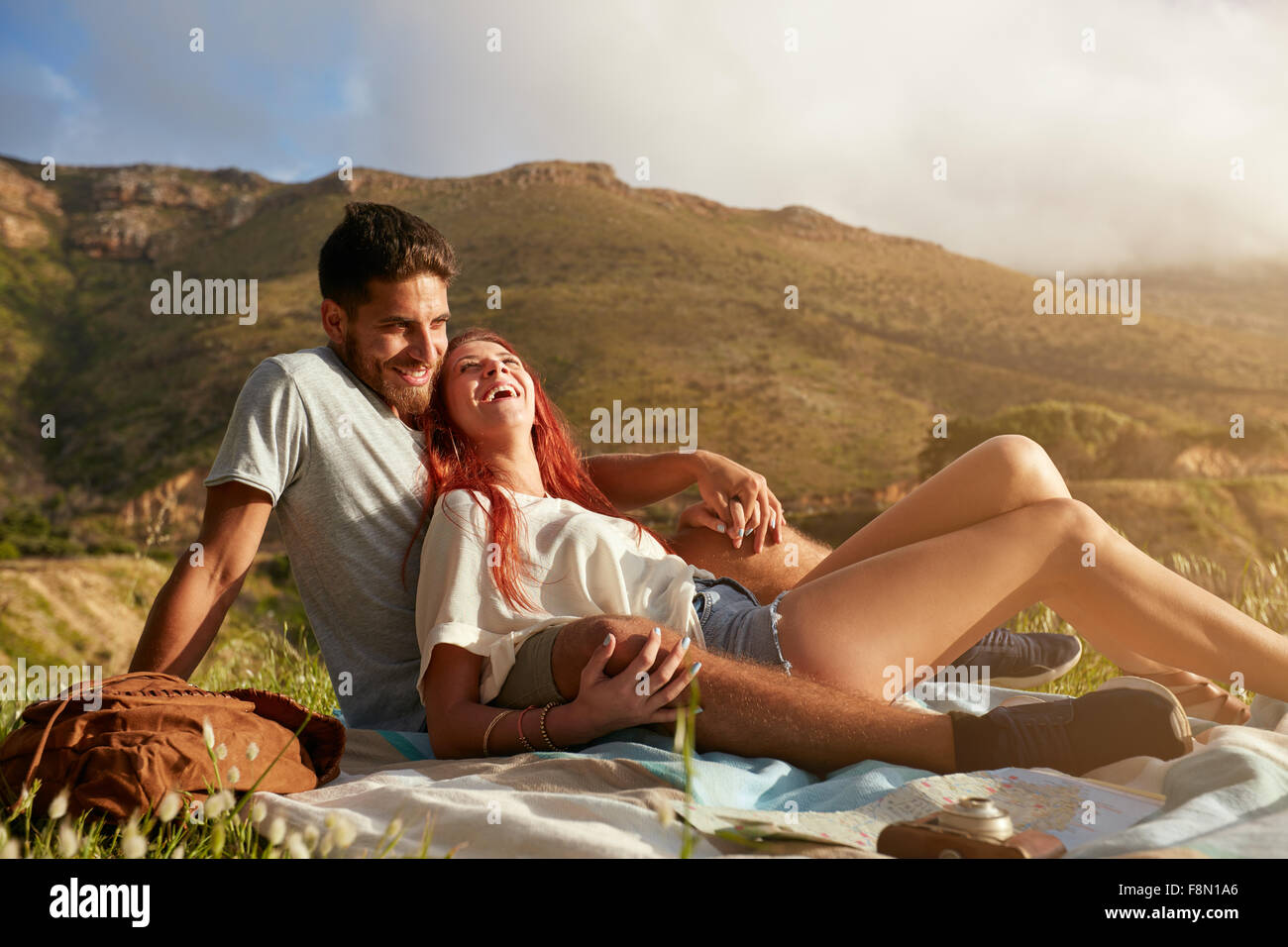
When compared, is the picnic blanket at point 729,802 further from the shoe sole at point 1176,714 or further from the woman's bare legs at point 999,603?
the woman's bare legs at point 999,603

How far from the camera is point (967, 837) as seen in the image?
1.77 m

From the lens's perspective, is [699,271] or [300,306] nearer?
[300,306]

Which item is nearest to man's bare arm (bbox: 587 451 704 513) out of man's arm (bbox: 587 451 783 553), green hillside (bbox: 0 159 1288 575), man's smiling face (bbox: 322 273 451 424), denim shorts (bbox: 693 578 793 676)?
man's arm (bbox: 587 451 783 553)

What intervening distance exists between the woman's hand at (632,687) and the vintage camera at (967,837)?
26.1 inches

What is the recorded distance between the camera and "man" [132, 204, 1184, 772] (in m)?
2.43

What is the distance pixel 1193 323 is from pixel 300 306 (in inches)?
1674

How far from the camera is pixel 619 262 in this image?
47500mm

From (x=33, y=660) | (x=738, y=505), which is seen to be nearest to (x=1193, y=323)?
(x=33, y=660)

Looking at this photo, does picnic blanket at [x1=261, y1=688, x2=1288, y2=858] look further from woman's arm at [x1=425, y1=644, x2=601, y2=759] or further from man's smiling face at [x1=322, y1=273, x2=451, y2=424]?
man's smiling face at [x1=322, y1=273, x2=451, y2=424]

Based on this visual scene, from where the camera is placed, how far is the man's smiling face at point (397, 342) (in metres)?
3.16

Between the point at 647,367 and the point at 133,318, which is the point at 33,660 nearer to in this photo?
the point at 647,367

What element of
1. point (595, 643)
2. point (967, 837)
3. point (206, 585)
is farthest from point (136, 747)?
point (967, 837)

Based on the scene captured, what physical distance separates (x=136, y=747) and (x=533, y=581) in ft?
3.41
